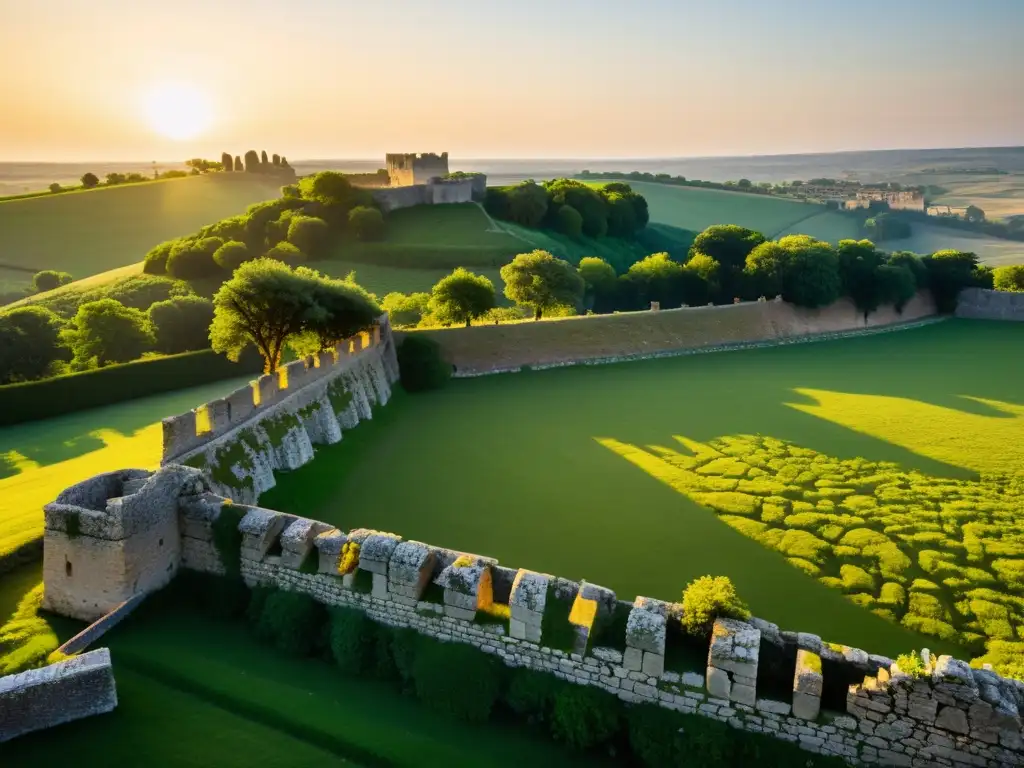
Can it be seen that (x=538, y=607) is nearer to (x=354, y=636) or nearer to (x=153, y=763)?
(x=354, y=636)

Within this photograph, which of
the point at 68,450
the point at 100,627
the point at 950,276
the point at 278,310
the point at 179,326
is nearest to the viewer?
the point at 100,627

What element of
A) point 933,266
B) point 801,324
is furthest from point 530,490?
point 933,266

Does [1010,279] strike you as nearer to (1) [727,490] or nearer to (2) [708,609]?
(1) [727,490]

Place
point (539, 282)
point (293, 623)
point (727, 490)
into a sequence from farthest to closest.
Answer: point (539, 282) < point (727, 490) < point (293, 623)

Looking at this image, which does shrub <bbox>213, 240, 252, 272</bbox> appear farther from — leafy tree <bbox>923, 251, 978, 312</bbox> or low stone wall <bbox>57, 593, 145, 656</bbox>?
leafy tree <bbox>923, 251, 978, 312</bbox>

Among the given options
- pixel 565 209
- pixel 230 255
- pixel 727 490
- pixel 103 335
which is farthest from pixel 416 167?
pixel 727 490
